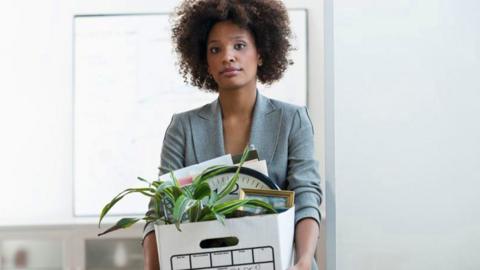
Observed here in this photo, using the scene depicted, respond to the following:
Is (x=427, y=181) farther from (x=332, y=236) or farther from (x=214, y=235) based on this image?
(x=214, y=235)

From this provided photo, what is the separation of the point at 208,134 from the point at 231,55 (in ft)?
0.50

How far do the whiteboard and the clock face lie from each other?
2038 mm

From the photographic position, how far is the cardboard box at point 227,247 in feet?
3.32

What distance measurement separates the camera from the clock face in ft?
3.61

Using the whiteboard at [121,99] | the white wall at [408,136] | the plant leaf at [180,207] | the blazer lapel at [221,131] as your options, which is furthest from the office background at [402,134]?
the whiteboard at [121,99]

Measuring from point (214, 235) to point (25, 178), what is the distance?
8.01 feet

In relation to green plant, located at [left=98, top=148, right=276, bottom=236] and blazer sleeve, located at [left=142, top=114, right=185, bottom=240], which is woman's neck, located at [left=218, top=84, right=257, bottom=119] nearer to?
blazer sleeve, located at [left=142, top=114, right=185, bottom=240]

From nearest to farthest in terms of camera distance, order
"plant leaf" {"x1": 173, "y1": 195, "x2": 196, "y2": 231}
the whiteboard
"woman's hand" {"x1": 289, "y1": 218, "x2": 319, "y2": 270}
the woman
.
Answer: "plant leaf" {"x1": 173, "y1": 195, "x2": 196, "y2": 231} → "woman's hand" {"x1": 289, "y1": 218, "x2": 319, "y2": 270} → the woman → the whiteboard

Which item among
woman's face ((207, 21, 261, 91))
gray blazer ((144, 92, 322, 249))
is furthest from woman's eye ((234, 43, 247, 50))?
gray blazer ((144, 92, 322, 249))

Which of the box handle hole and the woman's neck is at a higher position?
the woman's neck

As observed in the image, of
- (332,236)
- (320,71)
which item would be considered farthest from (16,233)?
(332,236)

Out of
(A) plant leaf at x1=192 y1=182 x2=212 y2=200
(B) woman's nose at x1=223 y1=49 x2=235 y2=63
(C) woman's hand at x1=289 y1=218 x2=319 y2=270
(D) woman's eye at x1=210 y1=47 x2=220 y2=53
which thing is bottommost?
(C) woman's hand at x1=289 y1=218 x2=319 y2=270

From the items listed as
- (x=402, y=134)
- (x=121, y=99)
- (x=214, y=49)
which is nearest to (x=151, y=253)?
(x=214, y=49)

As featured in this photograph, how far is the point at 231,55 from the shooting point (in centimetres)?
121
